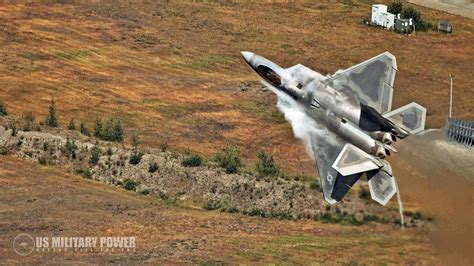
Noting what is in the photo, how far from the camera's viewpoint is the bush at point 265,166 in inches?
2106

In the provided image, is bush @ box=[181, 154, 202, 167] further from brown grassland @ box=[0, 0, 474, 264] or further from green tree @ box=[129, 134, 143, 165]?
brown grassland @ box=[0, 0, 474, 264]

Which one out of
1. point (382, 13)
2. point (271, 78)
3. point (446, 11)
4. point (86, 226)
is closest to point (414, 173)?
point (271, 78)

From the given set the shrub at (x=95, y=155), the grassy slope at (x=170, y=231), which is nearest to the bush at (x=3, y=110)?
the shrub at (x=95, y=155)

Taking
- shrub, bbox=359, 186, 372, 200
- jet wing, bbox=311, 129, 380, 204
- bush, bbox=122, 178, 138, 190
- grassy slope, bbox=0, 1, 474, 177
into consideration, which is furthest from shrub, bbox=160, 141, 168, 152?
jet wing, bbox=311, 129, 380, 204

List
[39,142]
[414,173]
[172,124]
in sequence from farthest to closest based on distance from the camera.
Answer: [172,124] < [39,142] < [414,173]

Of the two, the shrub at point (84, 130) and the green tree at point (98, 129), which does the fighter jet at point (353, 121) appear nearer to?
the green tree at point (98, 129)

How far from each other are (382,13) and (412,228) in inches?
1826

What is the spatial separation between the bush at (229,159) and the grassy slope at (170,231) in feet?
16.9

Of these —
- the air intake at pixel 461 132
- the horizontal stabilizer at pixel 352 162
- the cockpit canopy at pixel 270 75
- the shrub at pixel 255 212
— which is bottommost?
the shrub at pixel 255 212

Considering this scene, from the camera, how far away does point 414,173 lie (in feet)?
146

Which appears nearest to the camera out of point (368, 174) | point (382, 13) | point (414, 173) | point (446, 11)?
point (368, 174)

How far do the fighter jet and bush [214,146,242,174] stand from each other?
9.17 meters

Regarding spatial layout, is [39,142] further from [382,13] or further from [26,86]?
[382,13]

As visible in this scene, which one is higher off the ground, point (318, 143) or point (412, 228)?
point (318, 143)
